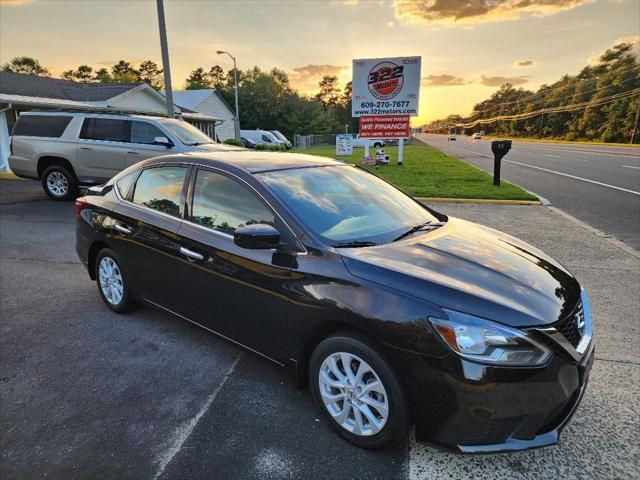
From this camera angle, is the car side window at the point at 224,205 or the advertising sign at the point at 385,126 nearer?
the car side window at the point at 224,205

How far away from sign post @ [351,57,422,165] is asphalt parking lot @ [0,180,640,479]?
43.6ft

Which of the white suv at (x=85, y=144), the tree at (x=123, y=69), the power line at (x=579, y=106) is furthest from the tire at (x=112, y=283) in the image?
the tree at (x=123, y=69)

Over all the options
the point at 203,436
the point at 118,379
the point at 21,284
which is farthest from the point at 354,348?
the point at 21,284

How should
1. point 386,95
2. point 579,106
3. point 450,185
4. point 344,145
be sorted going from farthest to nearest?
point 579,106 → point 344,145 → point 386,95 → point 450,185

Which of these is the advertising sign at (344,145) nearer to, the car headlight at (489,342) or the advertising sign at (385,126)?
the advertising sign at (385,126)

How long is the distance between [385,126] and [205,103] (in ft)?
77.1

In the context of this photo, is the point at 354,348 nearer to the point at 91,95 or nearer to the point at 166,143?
the point at 166,143

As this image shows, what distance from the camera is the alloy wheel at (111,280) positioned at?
397cm

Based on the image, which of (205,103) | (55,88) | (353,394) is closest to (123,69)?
(205,103)

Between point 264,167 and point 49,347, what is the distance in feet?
7.89

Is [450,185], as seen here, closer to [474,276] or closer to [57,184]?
[474,276]

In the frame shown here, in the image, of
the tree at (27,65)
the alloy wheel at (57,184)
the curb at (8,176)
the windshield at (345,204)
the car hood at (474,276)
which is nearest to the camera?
the car hood at (474,276)

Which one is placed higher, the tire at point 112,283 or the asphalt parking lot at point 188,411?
the tire at point 112,283

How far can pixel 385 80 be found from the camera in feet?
54.4
